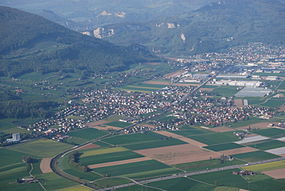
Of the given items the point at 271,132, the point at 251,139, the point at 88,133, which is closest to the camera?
the point at 251,139

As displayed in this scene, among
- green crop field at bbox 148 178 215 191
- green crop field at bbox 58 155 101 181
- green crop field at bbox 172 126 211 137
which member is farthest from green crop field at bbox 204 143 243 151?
green crop field at bbox 58 155 101 181

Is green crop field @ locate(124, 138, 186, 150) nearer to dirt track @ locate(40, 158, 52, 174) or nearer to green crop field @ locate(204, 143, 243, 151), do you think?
green crop field @ locate(204, 143, 243, 151)

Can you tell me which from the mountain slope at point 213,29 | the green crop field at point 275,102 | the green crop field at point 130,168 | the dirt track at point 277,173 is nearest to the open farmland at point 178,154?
the green crop field at point 130,168

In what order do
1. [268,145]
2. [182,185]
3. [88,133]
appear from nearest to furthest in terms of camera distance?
1. [182,185]
2. [268,145]
3. [88,133]

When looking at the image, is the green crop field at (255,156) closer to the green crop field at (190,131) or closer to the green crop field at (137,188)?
the green crop field at (190,131)

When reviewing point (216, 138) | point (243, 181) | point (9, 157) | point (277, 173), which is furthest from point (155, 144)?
point (9, 157)

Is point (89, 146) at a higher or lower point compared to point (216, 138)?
lower

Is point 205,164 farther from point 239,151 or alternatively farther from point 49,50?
point 49,50
